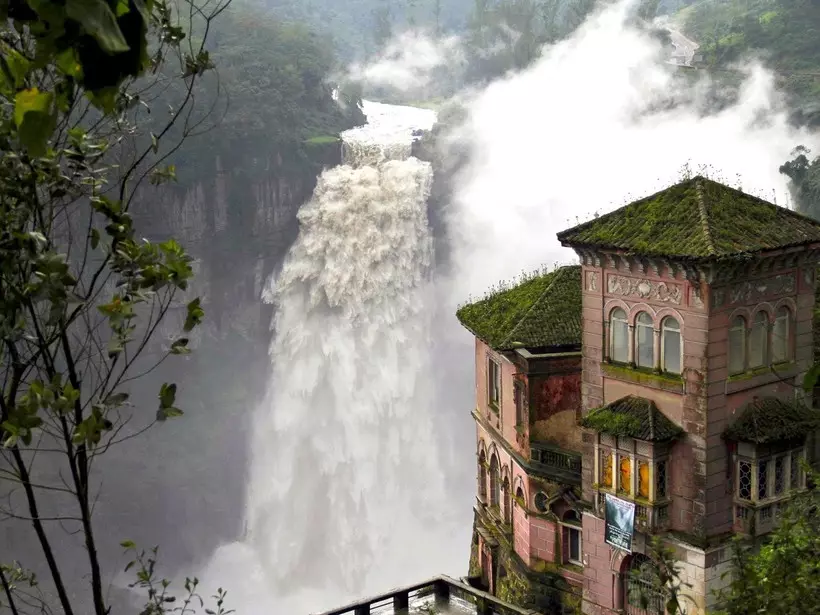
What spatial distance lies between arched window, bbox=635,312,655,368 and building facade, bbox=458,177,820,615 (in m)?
0.03

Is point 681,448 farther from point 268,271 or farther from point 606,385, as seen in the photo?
point 268,271

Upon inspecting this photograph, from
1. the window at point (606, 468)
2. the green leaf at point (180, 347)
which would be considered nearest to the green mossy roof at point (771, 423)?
→ the window at point (606, 468)

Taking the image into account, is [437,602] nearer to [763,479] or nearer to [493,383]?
[493,383]

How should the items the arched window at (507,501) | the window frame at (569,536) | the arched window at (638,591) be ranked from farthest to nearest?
Result: the arched window at (507,501)
the window frame at (569,536)
the arched window at (638,591)

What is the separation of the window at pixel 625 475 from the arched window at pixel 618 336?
6.37ft

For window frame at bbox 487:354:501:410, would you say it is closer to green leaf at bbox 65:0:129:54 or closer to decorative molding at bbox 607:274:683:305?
decorative molding at bbox 607:274:683:305

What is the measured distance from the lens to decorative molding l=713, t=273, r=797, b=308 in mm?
18125

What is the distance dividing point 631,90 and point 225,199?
24955 millimetres

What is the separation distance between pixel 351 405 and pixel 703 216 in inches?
1456

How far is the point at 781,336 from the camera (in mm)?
19359

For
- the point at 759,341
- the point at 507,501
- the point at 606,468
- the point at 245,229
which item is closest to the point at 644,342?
the point at 759,341

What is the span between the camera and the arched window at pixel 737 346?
1853cm

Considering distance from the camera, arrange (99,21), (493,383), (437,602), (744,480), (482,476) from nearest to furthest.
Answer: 1. (99,21)
2. (744,480)
3. (437,602)
4. (493,383)
5. (482,476)

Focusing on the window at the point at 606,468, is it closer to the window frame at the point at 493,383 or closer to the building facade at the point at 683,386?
the building facade at the point at 683,386
